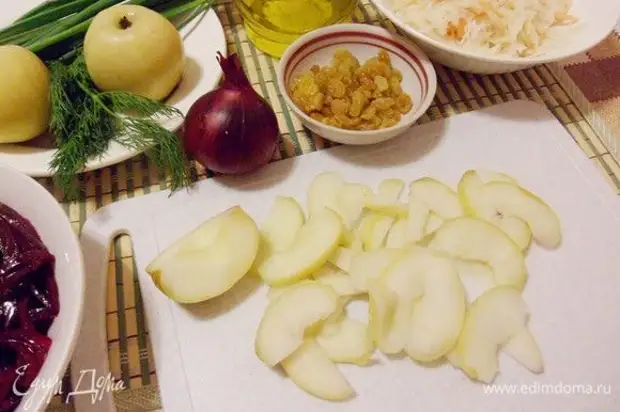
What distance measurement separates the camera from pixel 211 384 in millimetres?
845

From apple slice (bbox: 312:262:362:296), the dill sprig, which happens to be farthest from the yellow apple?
apple slice (bbox: 312:262:362:296)

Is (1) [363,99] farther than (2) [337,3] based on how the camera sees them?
No

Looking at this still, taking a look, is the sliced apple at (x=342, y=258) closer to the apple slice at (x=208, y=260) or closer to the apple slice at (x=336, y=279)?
the apple slice at (x=336, y=279)

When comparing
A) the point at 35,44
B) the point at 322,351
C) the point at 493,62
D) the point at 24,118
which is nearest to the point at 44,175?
the point at 24,118

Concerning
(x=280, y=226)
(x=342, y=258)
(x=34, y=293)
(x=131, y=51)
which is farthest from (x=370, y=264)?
(x=131, y=51)

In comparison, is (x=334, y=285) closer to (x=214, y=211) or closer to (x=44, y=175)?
(x=214, y=211)

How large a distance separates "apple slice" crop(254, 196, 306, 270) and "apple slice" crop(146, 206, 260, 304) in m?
0.04

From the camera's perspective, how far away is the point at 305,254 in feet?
2.98

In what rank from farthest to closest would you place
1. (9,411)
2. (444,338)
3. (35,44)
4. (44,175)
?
1. (35,44)
2. (44,175)
3. (444,338)
4. (9,411)

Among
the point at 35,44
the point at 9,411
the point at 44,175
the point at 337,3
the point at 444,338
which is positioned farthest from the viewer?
the point at 337,3

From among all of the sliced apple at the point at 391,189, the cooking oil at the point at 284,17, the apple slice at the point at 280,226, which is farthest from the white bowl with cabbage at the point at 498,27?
the apple slice at the point at 280,226

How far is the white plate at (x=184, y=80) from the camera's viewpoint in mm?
1007

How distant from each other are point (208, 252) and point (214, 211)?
0.14 m

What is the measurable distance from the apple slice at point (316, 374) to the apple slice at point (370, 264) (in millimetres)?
125
